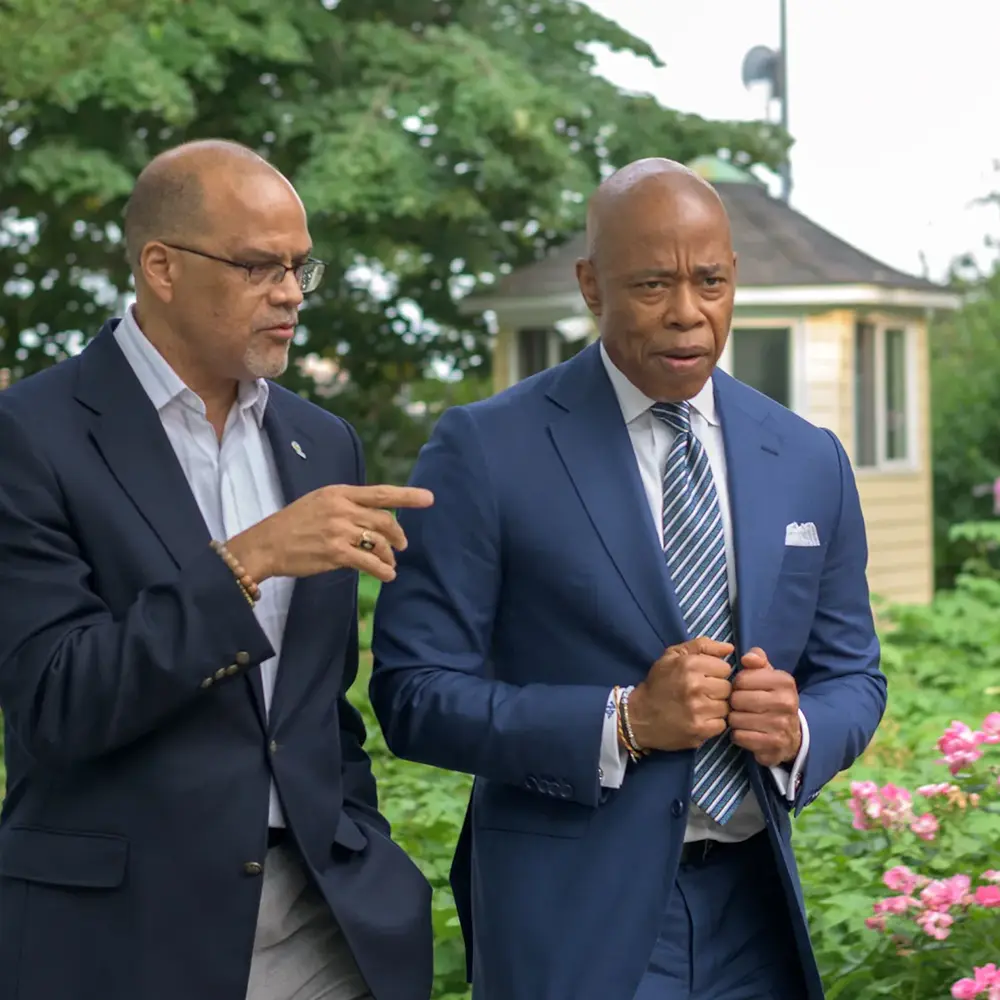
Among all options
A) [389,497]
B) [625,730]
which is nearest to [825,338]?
[625,730]

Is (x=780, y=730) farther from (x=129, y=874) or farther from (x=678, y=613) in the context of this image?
(x=129, y=874)

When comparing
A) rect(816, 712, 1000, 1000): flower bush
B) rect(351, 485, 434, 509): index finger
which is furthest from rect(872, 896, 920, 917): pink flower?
rect(351, 485, 434, 509): index finger

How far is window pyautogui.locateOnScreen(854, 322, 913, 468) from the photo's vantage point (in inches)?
750

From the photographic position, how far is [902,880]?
4340 millimetres

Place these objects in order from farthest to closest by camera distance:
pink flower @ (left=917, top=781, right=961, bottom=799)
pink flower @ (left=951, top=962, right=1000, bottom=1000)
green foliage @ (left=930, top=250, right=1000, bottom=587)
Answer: green foliage @ (left=930, top=250, right=1000, bottom=587) < pink flower @ (left=917, top=781, right=961, bottom=799) < pink flower @ (left=951, top=962, right=1000, bottom=1000)

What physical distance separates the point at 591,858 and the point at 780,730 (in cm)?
38

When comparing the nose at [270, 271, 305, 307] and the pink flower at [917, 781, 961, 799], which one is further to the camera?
the pink flower at [917, 781, 961, 799]

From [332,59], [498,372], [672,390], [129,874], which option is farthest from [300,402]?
[498,372]

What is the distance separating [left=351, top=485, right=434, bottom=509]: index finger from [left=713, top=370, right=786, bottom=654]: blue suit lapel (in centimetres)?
62

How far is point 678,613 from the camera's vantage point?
118 inches

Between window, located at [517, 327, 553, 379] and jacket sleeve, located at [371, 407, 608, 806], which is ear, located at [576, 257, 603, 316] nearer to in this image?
jacket sleeve, located at [371, 407, 608, 806]

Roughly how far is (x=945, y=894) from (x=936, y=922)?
2.8 inches

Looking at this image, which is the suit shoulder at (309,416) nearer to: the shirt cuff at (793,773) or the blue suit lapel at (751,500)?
the blue suit lapel at (751,500)

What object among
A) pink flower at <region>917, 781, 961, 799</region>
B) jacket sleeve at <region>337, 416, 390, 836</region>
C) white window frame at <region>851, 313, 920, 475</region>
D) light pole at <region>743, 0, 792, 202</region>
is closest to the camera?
jacket sleeve at <region>337, 416, 390, 836</region>
